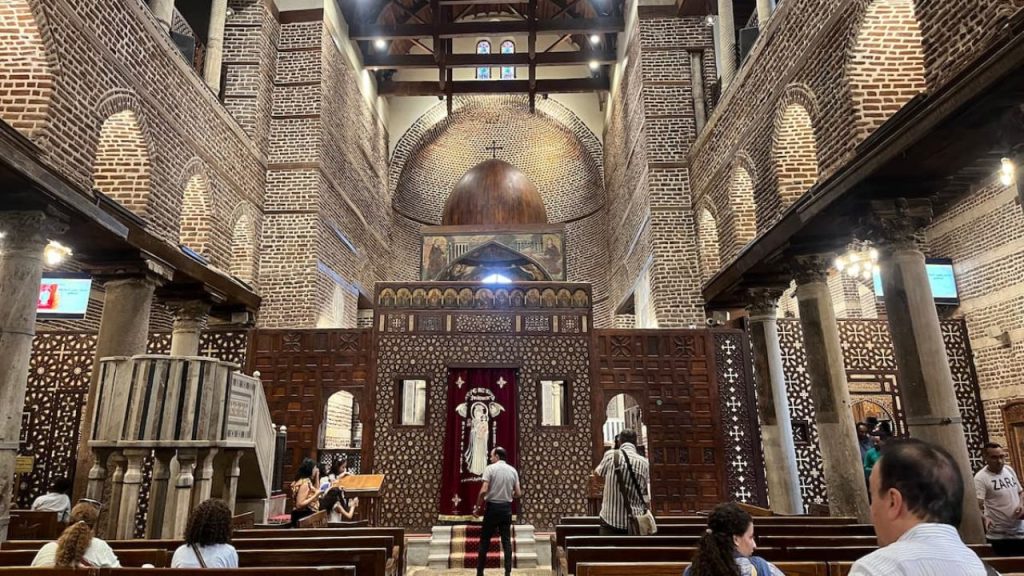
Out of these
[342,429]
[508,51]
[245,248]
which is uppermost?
[508,51]

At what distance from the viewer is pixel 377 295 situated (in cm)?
1102

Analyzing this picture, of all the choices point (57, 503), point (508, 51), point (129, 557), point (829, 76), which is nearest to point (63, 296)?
point (57, 503)

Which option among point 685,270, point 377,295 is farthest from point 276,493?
point 685,270

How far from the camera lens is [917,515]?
154 centimetres

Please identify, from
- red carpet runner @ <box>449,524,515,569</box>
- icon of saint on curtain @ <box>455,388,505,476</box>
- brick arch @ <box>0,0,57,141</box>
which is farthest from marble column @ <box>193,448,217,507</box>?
icon of saint on curtain @ <box>455,388,505,476</box>

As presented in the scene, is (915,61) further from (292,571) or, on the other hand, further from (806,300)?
(292,571)

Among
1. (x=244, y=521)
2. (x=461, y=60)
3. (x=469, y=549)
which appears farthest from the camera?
(x=461, y=60)

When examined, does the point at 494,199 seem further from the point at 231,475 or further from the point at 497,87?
the point at 231,475

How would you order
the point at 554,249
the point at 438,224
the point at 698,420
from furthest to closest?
the point at 438,224, the point at 554,249, the point at 698,420

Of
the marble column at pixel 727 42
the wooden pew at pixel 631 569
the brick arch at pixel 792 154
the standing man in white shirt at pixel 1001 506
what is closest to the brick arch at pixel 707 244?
the marble column at pixel 727 42

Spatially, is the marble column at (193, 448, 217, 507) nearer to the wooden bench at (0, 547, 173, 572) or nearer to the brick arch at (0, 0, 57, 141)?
the wooden bench at (0, 547, 173, 572)

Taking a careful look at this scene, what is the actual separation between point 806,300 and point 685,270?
4.52 metres

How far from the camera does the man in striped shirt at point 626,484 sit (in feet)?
16.8

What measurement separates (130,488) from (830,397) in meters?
7.66
